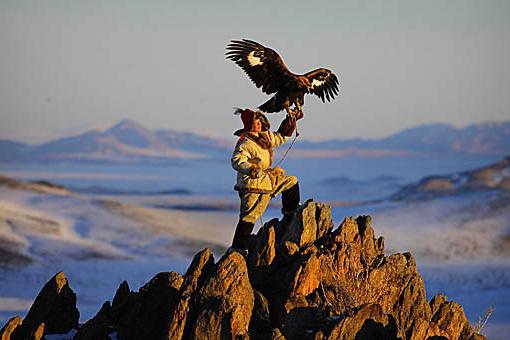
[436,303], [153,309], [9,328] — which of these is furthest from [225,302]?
[436,303]

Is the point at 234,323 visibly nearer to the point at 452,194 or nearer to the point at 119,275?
the point at 119,275

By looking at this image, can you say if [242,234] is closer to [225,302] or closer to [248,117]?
[248,117]

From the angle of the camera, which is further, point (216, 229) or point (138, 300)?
point (216, 229)

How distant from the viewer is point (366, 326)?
1383cm

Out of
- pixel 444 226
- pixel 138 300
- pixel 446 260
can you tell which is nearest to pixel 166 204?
pixel 444 226

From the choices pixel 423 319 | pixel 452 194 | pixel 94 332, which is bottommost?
pixel 94 332

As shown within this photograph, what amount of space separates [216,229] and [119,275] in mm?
14820

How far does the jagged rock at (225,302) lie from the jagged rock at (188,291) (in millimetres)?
156

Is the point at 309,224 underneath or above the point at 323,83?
underneath

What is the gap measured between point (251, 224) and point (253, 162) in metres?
0.87

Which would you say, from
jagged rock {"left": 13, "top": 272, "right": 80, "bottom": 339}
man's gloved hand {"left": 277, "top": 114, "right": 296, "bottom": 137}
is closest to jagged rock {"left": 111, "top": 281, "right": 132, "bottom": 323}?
jagged rock {"left": 13, "top": 272, "right": 80, "bottom": 339}

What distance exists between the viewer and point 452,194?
5650 cm

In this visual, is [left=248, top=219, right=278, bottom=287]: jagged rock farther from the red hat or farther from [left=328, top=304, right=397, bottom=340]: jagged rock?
[left=328, top=304, right=397, bottom=340]: jagged rock

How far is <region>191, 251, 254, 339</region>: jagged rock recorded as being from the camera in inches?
542
